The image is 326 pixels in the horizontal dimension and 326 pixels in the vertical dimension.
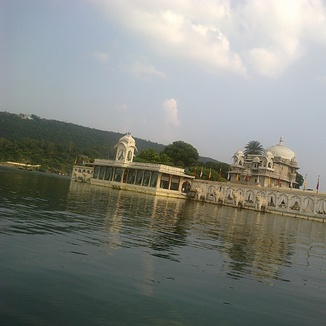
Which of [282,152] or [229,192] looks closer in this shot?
[229,192]

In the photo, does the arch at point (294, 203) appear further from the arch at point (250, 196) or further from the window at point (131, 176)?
the window at point (131, 176)

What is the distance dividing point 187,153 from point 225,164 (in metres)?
14.9

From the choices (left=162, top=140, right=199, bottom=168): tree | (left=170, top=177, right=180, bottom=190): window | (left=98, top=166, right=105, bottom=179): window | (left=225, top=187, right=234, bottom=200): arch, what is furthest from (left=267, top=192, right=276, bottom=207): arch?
(left=162, top=140, right=199, bottom=168): tree

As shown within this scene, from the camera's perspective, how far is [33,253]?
8.80 m

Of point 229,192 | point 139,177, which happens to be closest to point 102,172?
point 139,177

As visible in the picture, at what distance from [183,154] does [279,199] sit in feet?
144

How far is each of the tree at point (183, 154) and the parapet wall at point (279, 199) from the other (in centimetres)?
3229

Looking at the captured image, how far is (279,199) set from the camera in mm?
52844

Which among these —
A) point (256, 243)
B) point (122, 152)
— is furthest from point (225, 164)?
point (256, 243)

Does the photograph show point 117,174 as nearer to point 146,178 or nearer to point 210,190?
point 146,178

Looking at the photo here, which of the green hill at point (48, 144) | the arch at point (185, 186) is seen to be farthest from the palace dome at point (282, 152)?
the green hill at point (48, 144)

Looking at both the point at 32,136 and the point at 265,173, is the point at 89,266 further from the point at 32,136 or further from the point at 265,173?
the point at 32,136

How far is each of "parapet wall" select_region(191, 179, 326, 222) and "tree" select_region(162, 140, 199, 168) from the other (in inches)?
1271

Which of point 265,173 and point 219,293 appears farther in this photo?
point 265,173
